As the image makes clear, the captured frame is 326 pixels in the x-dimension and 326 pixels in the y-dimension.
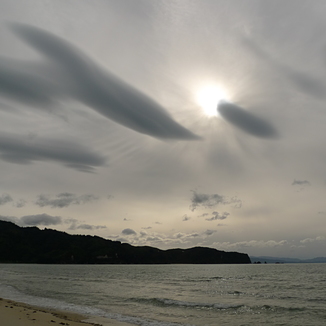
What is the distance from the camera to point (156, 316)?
3078 cm

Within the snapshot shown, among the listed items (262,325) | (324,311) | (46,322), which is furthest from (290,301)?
(46,322)

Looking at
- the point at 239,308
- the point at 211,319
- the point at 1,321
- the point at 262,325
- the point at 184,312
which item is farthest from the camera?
the point at 239,308

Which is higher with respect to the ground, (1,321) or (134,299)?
(1,321)

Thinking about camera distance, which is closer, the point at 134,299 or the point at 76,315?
the point at 76,315

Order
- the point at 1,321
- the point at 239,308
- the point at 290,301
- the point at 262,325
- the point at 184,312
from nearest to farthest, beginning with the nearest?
the point at 1,321, the point at 262,325, the point at 184,312, the point at 239,308, the point at 290,301

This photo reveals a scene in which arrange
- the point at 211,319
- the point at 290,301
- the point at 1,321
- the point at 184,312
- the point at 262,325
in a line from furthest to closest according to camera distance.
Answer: the point at 290,301
the point at 184,312
the point at 211,319
the point at 262,325
the point at 1,321

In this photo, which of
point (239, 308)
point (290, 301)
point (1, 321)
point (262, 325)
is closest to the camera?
point (1, 321)

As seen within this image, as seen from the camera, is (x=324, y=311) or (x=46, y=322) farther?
(x=324, y=311)

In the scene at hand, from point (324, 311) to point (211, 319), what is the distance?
1590 cm

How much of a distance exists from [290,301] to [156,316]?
23645 millimetres

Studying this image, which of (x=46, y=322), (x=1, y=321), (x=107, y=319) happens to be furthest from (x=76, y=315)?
(x=1, y=321)

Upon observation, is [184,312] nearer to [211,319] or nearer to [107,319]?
[211,319]

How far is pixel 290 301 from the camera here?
4288 centimetres

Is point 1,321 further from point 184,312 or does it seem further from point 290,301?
point 290,301
